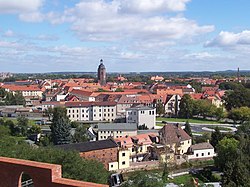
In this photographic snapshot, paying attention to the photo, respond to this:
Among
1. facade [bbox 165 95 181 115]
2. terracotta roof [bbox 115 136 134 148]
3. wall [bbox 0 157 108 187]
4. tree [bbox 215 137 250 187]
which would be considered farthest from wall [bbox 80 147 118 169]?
facade [bbox 165 95 181 115]

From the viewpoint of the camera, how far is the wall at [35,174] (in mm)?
8695

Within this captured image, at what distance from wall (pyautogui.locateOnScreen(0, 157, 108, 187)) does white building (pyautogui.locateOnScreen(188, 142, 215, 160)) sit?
2822cm

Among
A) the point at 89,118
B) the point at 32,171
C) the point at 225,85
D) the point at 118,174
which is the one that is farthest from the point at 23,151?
the point at 225,85

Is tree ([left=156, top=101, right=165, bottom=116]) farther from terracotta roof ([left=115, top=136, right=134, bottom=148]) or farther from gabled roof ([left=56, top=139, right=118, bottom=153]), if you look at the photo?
gabled roof ([left=56, top=139, right=118, bottom=153])

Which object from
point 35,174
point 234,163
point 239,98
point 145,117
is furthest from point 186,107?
point 35,174

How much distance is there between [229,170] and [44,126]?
36.6m

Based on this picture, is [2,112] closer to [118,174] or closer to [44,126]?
[44,126]

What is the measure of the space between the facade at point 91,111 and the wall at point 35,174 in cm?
5123

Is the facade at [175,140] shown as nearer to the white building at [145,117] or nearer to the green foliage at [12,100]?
the white building at [145,117]

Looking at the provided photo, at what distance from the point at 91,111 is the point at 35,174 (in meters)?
53.0

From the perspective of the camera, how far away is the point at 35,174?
9188 mm

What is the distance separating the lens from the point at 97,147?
3225 cm

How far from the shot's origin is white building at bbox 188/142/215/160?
118ft

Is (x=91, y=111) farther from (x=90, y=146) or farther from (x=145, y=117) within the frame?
(x=90, y=146)
